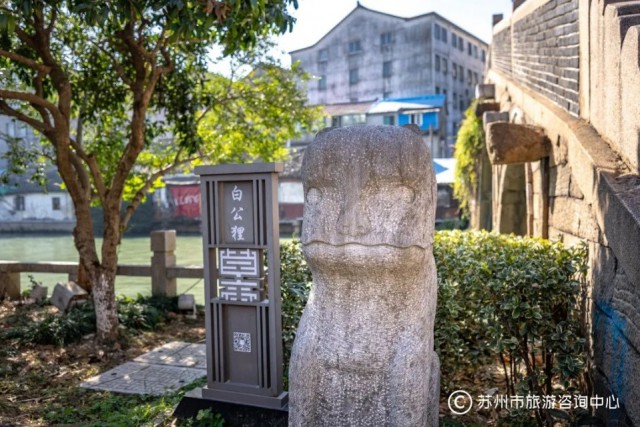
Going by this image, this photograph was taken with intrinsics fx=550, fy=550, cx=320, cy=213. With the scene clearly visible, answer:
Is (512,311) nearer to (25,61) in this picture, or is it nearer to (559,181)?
(559,181)

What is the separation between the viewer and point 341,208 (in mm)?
2324

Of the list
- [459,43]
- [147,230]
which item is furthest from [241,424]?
[459,43]

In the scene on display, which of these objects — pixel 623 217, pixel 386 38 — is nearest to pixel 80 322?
pixel 623 217

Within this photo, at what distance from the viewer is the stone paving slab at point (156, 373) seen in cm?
479

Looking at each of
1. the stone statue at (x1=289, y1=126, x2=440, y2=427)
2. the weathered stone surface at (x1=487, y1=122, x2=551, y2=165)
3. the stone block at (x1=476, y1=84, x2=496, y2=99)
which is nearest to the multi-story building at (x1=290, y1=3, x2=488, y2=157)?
the stone block at (x1=476, y1=84, x2=496, y2=99)

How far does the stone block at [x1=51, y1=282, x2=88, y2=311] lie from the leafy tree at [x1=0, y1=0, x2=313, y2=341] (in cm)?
32

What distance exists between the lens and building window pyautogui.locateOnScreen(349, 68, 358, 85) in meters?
31.9

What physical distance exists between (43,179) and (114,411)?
5044 millimetres

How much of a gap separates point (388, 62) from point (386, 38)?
1.33m

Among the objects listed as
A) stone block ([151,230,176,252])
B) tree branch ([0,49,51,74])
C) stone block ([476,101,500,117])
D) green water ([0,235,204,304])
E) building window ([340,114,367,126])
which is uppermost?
building window ([340,114,367,126])

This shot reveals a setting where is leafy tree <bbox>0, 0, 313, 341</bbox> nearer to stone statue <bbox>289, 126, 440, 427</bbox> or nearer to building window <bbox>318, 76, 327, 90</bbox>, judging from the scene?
stone statue <bbox>289, 126, 440, 427</bbox>

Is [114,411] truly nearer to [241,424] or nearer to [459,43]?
[241,424]
